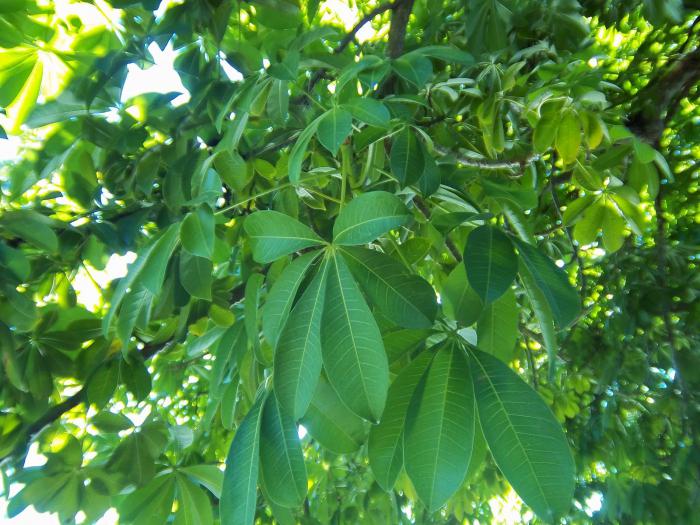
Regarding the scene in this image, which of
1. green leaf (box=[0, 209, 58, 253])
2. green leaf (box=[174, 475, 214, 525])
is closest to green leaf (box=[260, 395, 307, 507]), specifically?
green leaf (box=[174, 475, 214, 525])

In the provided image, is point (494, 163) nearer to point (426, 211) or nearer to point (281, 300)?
point (426, 211)

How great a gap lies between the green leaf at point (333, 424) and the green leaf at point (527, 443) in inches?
7.6

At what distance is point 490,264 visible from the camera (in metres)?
0.69

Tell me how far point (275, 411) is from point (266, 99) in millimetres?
489

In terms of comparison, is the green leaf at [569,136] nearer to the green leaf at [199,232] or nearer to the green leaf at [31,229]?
the green leaf at [199,232]

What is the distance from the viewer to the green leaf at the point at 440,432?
0.60m

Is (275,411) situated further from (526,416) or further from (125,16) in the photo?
(125,16)

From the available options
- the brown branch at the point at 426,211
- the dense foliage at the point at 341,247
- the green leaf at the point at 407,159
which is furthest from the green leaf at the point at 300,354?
the brown branch at the point at 426,211

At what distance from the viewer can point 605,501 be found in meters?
1.55

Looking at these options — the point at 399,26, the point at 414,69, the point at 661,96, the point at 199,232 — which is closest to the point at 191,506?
the point at 199,232

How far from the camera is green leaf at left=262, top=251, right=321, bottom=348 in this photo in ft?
2.20

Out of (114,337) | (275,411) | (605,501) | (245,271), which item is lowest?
(605,501)

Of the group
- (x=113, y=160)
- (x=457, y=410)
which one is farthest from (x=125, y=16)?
(x=457, y=410)

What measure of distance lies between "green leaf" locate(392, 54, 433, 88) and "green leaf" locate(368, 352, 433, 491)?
1.25ft
